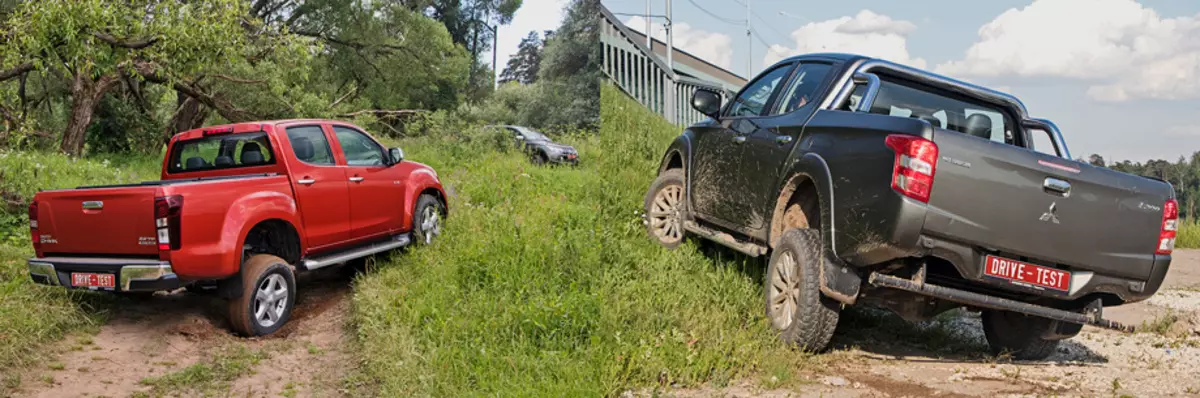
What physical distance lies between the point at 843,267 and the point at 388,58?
2471cm

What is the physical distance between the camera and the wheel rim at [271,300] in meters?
6.80

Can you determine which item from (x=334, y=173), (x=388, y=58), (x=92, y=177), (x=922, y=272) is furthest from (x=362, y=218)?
(x=388, y=58)

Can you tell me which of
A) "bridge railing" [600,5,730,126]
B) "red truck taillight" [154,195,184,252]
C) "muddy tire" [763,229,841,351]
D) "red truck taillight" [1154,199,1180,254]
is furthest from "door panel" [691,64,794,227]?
"bridge railing" [600,5,730,126]

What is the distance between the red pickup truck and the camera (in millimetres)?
6156

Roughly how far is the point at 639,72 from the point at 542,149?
17.8 feet

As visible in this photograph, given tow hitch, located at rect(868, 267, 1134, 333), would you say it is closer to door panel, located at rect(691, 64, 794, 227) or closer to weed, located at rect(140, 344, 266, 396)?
door panel, located at rect(691, 64, 794, 227)

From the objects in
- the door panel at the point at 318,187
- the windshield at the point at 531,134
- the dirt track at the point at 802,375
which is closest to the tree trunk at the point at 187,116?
the windshield at the point at 531,134

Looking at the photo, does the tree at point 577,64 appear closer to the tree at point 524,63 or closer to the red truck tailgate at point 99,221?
the tree at point 524,63

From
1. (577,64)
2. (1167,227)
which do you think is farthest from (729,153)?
(577,64)

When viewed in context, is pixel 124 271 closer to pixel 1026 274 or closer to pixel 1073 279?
pixel 1026 274

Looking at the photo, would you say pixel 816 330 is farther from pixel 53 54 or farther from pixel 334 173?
pixel 53 54

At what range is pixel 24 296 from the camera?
6805 millimetres

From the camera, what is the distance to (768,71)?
7086 millimetres

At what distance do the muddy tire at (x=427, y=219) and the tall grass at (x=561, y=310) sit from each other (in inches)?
9.8
